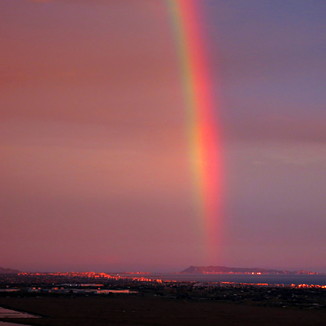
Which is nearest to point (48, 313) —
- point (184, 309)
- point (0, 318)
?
point (0, 318)

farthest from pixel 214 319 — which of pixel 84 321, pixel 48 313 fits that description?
pixel 48 313

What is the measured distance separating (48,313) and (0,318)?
8.91 m

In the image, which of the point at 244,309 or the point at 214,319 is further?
the point at 244,309

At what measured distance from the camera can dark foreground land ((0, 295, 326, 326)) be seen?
208 feet

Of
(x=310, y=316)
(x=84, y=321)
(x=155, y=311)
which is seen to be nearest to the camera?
(x=84, y=321)

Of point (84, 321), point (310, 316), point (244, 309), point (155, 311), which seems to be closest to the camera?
point (84, 321)

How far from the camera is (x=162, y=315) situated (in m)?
71.2

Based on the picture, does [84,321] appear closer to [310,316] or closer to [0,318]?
[0,318]

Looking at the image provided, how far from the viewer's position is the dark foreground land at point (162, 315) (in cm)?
6338

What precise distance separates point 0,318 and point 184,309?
86.0ft

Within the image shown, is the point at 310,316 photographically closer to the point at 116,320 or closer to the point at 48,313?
the point at 116,320

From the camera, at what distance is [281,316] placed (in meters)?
71.6

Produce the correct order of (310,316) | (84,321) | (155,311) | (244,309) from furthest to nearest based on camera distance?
(244,309) < (155,311) < (310,316) < (84,321)

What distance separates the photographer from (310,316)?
7131 cm
